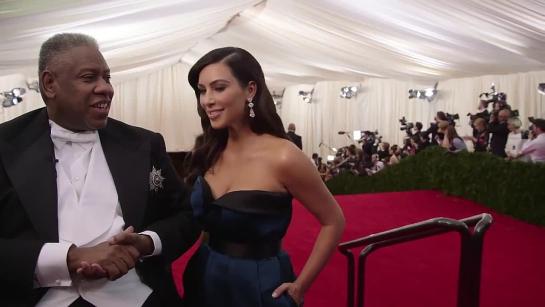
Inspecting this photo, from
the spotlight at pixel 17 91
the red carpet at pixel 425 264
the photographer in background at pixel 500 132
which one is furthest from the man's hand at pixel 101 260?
the spotlight at pixel 17 91

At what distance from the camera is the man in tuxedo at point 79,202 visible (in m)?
1.36

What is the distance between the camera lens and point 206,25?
10.5 m

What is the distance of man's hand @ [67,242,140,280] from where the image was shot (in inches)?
52.0

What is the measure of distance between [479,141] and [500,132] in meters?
0.47

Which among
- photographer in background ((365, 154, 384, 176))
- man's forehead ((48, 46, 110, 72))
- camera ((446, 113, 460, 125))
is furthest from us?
photographer in background ((365, 154, 384, 176))

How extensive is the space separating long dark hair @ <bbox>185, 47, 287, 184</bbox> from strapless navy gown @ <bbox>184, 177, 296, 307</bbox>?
191 millimetres

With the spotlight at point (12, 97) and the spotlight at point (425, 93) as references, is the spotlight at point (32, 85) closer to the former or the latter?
the spotlight at point (12, 97)

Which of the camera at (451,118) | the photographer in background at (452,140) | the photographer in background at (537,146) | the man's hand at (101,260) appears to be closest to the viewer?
the man's hand at (101,260)

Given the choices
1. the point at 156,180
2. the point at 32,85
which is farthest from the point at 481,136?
the point at 32,85

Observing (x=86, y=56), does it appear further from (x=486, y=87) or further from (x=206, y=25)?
(x=486, y=87)

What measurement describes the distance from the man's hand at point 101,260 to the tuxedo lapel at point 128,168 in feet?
0.46

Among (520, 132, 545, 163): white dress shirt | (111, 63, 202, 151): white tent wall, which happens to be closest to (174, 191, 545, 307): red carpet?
(520, 132, 545, 163): white dress shirt

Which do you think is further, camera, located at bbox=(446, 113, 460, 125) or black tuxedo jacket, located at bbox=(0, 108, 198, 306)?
camera, located at bbox=(446, 113, 460, 125)

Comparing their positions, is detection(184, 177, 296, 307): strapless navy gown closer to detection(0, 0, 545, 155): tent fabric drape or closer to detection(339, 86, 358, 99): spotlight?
detection(0, 0, 545, 155): tent fabric drape
